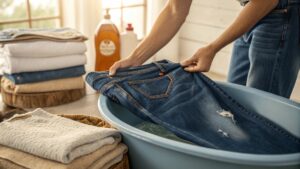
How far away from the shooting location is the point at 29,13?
2.06 metres

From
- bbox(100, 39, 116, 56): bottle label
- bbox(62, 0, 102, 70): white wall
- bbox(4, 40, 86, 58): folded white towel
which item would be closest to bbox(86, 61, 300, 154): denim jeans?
bbox(4, 40, 86, 58): folded white towel

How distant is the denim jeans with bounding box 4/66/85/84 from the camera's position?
1.67 m

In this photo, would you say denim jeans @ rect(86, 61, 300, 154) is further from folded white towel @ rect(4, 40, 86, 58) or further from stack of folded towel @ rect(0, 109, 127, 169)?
folded white towel @ rect(4, 40, 86, 58)

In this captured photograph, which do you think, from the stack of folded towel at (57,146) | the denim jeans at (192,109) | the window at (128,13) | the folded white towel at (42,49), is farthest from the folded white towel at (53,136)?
the window at (128,13)

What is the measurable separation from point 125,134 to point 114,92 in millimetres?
149

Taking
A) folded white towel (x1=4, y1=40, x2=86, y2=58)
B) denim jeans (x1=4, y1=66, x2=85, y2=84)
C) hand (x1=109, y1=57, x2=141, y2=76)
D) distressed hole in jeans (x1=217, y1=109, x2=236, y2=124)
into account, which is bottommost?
denim jeans (x1=4, y1=66, x2=85, y2=84)

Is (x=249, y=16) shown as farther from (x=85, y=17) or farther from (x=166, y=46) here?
(x=166, y=46)

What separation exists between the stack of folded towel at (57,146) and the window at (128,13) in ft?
4.96

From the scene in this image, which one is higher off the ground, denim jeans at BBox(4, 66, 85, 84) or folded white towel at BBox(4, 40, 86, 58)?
folded white towel at BBox(4, 40, 86, 58)

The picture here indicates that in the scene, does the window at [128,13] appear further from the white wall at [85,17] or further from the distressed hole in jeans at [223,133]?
the distressed hole in jeans at [223,133]

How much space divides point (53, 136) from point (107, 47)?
1.14 m

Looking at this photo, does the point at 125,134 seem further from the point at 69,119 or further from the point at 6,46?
the point at 6,46

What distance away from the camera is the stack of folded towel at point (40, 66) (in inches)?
64.7

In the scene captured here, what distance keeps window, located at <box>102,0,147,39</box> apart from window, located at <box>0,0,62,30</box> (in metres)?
0.33
